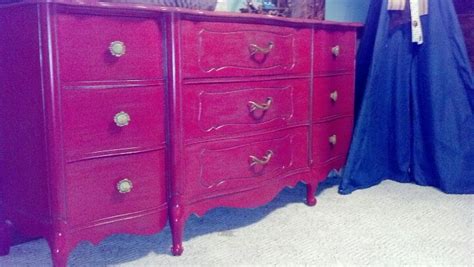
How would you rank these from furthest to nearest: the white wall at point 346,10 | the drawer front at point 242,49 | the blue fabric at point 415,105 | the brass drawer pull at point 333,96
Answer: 1. the white wall at point 346,10
2. the blue fabric at point 415,105
3. the brass drawer pull at point 333,96
4. the drawer front at point 242,49

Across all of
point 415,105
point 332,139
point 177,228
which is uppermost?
point 415,105

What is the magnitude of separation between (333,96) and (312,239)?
72 cm

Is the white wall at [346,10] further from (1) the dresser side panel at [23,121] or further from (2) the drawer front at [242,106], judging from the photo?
(1) the dresser side panel at [23,121]

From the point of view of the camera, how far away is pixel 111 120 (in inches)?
55.0

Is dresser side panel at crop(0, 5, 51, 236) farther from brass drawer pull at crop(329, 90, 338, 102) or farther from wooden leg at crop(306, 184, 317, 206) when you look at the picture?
brass drawer pull at crop(329, 90, 338, 102)

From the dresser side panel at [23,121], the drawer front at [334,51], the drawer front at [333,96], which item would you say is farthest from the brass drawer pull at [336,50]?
the dresser side panel at [23,121]

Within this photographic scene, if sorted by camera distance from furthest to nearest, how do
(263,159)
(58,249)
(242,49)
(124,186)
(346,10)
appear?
(346,10), (263,159), (242,49), (124,186), (58,249)

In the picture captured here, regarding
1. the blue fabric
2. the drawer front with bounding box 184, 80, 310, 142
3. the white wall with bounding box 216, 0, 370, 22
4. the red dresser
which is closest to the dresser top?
the red dresser

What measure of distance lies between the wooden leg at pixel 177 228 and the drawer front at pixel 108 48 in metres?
0.46

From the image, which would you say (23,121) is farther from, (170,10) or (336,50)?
(336,50)

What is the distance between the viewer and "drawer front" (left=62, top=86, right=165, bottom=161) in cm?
133

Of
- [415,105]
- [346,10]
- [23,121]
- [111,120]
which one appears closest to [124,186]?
[111,120]

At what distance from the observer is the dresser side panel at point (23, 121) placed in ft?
4.29

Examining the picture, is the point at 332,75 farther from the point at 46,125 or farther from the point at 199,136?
the point at 46,125
